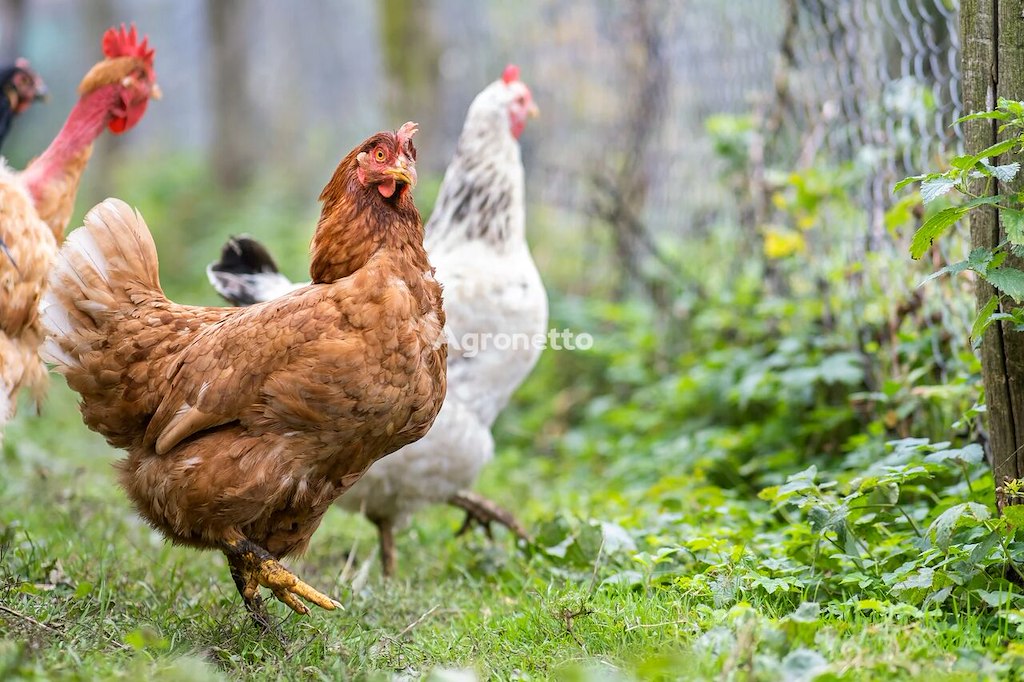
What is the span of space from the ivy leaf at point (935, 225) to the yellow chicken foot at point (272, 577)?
2154mm

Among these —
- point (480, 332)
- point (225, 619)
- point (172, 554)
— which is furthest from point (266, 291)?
point (225, 619)

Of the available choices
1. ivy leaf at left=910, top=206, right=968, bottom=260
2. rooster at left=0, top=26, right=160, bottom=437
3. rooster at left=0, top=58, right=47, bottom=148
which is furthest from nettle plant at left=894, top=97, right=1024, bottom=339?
rooster at left=0, top=58, right=47, bottom=148

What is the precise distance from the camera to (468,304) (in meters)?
4.47

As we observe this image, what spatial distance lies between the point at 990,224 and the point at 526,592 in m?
2.09

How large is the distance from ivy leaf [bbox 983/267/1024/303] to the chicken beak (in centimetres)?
182

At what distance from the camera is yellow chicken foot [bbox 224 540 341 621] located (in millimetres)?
3090

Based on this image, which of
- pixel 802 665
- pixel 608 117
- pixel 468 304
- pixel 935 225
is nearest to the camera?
pixel 802 665

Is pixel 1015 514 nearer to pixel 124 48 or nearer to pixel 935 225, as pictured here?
pixel 935 225

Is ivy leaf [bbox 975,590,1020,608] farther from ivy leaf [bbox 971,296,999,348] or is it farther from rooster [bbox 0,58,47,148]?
rooster [bbox 0,58,47,148]

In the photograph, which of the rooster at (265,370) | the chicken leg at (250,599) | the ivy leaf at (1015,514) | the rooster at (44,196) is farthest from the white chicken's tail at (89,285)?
the ivy leaf at (1015,514)

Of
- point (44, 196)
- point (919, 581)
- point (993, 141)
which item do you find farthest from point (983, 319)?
point (44, 196)

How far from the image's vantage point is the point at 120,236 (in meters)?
3.44

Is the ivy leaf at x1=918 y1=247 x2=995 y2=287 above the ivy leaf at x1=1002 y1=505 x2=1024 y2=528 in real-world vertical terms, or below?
above

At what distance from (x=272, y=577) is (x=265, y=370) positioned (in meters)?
0.69
